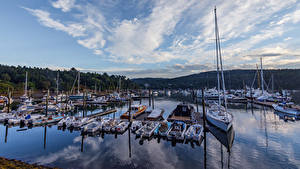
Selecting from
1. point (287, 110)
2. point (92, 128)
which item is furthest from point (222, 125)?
point (287, 110)

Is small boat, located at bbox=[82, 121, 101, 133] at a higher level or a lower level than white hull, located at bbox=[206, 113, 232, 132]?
lower

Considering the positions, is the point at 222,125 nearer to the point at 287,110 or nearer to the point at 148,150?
the point at 148,150

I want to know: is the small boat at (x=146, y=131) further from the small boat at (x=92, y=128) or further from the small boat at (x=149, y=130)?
the small boat at (x=92, y=128)

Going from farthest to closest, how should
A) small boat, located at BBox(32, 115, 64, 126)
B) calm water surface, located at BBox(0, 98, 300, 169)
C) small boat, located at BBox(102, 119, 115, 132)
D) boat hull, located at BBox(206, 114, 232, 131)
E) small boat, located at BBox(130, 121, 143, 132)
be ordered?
small boat, located at BBox(32, 115, 64, 126) < small boat, located at BBox(102, 119, 115, 132) < small boat, located at BBox(130, 121, 143, 132) < boat hull, located at BBox(206, 114, 232, 131) < calm water surface, located at BBox(0, 98, 300, 169)

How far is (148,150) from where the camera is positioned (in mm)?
18062

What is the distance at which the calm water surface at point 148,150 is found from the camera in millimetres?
15156

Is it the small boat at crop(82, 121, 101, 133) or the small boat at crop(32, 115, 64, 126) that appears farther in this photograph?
the small boat at crop(32, 115, 64, 126)

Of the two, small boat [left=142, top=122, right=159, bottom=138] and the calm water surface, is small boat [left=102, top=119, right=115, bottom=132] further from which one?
small boat [left=142, top=122, right=159, bottom=138]

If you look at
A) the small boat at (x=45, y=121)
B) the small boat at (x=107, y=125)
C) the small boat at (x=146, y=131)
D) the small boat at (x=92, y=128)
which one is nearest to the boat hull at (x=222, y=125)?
the small boat at (x=146, y=131)

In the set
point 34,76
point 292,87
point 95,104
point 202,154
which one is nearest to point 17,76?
point 34,76

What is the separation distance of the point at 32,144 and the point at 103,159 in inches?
489

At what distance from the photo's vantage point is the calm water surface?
15.2m

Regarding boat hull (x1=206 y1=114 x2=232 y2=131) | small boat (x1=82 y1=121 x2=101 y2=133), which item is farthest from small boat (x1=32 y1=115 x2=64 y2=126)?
boat hull (x1=206 y1=114 x2=232 y2=131)

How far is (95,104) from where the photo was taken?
66.4 metres
